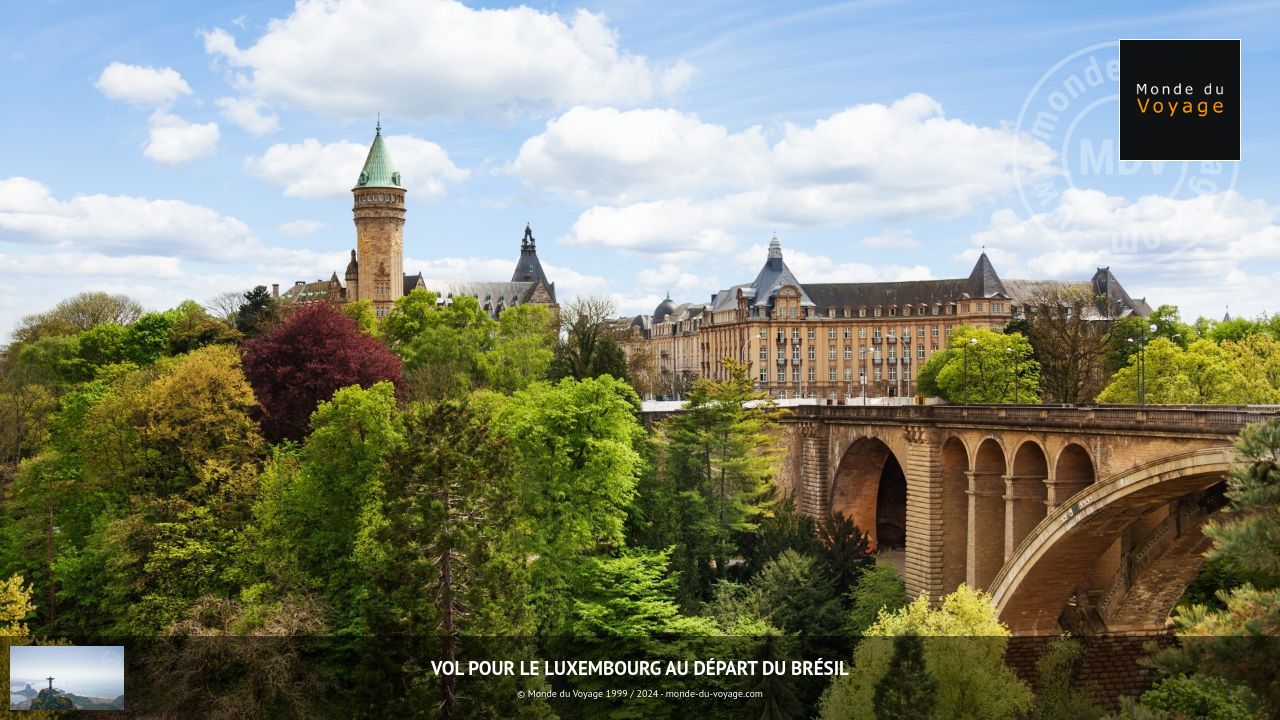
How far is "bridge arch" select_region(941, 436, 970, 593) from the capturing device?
1561 inches

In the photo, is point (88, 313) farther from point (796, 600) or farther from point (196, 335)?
point (796, 600)

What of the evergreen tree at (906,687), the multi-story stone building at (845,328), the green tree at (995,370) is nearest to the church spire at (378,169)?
the multi-story stone building at (845,328)

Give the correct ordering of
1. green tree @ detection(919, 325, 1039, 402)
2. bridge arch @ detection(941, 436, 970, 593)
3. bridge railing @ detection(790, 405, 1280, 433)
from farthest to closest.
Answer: green tree @ detection(919, 325, 1039, 402)
bridge arch @ detection(941, 436, 970, 593)
bridge railing @ detection(790, 405, 1280, 433)

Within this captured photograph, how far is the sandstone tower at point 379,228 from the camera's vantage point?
342ft

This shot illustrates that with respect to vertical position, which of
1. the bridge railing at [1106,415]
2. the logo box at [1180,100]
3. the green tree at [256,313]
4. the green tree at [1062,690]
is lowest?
the green tree at [1062,690]

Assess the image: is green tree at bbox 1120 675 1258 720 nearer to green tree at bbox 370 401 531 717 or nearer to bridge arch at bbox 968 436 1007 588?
bridge arch at bbox 968 436 1007 588

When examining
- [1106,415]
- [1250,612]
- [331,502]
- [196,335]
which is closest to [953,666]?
[1106,415]

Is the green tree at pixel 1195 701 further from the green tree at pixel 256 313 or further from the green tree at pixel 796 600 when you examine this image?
the green tree at pixel 256 313

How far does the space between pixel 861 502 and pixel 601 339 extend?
14512 mm

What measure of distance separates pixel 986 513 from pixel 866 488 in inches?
612

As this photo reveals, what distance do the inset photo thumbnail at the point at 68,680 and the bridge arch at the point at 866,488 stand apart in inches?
1195

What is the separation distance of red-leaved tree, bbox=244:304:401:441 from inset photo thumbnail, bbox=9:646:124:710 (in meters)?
10.2

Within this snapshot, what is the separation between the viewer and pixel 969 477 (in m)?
37.0

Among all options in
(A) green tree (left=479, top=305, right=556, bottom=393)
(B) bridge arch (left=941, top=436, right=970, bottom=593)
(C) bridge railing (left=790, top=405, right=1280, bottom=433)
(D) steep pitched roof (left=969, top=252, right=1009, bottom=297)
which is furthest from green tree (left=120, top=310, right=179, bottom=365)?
(D) steep pitched roof (left=969, top=252, right=1009, bottom=297)
